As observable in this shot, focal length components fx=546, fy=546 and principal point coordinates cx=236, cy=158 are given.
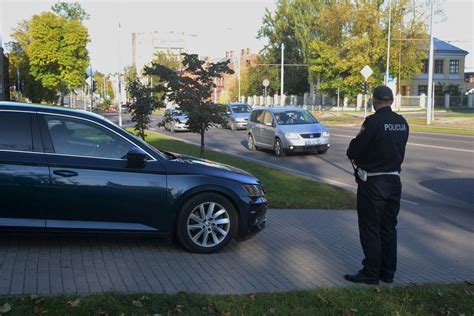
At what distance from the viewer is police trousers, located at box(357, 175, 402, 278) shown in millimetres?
5152

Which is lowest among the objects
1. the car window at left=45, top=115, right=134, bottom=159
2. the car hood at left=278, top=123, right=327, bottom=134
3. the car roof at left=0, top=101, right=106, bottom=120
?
the car hood at left=278, top=123, right=327, bottom=134

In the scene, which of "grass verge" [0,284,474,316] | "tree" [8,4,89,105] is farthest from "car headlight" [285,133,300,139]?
"tree" [8,4,89,105]

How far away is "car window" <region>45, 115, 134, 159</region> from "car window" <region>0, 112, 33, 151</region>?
222 mm

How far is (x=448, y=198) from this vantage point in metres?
10.9

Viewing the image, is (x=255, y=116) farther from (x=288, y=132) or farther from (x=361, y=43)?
(x=361, y=43)

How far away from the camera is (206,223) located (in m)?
6.09

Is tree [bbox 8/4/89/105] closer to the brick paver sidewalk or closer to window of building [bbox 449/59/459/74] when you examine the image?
the brick paver sidewalk

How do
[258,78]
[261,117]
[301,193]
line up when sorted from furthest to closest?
[258,78], [261,117], [301,193]

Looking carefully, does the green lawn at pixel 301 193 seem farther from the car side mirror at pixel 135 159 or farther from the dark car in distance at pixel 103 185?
the car side mirror at pixel 135 159

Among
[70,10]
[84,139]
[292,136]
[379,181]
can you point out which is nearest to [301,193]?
[379,181]

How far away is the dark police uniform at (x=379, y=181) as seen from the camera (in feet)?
16.8

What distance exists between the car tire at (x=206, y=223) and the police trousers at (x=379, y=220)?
5.15 feet

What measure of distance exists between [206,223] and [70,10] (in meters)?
52.6

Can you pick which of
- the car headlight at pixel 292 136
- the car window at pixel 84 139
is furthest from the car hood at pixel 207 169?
the car headlight at pixel 292 136
